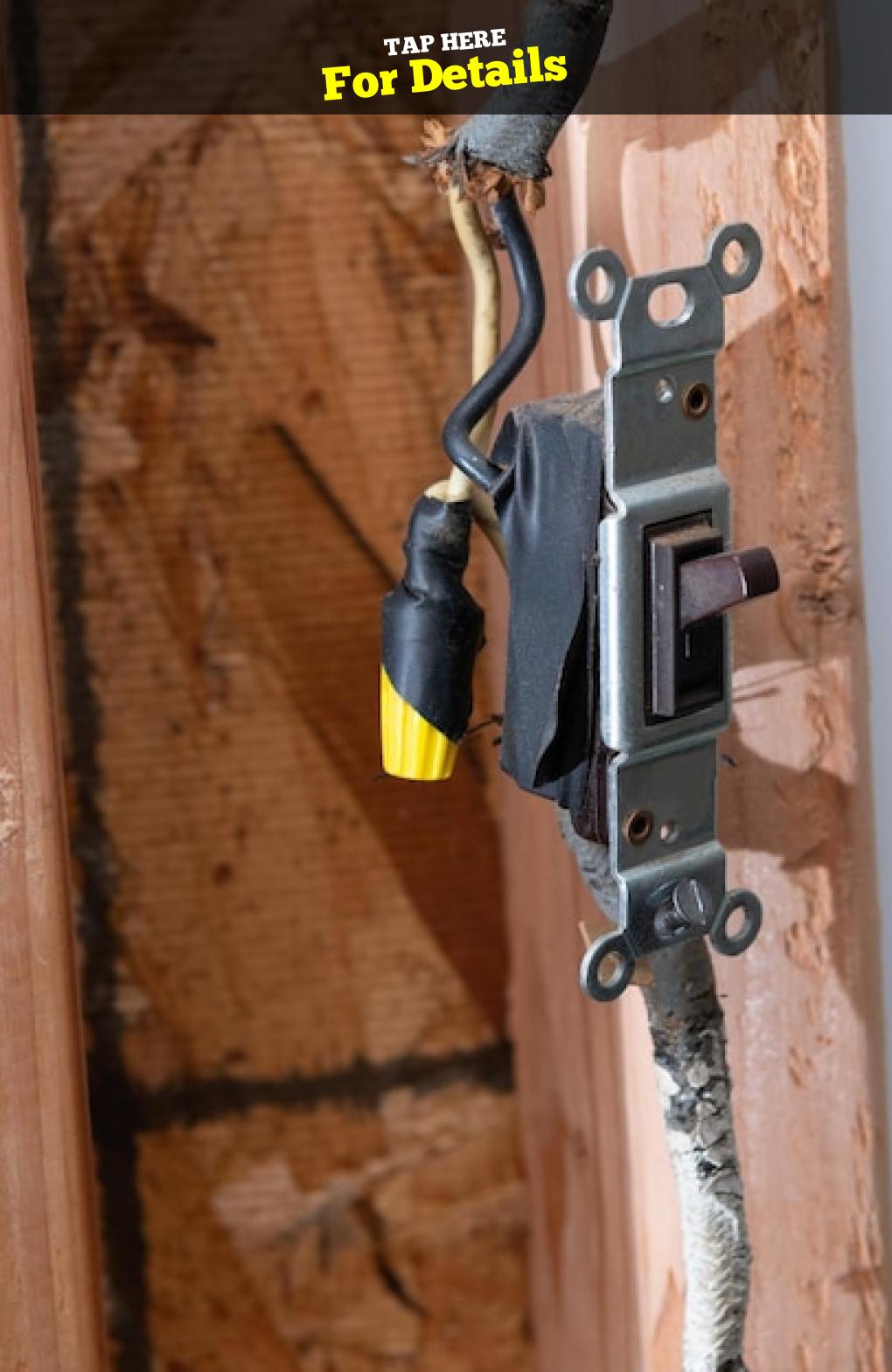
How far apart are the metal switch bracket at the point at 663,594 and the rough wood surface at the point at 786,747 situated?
7 centimetres

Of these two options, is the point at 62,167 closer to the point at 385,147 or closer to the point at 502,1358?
the point at 385,147

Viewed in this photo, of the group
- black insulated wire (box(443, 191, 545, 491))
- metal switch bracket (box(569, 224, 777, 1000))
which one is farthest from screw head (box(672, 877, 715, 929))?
black insulated wire (box(443, 191, 545, 491))

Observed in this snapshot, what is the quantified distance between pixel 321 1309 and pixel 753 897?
0.38 metres

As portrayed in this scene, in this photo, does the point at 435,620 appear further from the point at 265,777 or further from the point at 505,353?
the point at 265,777

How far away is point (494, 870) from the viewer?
30.4 inches

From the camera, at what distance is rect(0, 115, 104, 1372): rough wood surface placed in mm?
512

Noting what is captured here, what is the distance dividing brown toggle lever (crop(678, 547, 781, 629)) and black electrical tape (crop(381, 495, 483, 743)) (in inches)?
2.6

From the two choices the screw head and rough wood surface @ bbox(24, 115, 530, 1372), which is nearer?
the screw head

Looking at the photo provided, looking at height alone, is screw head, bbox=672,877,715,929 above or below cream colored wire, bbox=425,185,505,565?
below

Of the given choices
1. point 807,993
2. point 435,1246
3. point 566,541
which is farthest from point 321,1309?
point 566,541

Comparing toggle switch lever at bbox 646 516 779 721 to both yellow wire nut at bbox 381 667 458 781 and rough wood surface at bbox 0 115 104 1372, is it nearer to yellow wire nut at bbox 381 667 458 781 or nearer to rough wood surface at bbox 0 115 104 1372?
yellow wire nut at bbox 381 667 458 781

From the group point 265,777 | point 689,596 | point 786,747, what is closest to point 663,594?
point 689,596

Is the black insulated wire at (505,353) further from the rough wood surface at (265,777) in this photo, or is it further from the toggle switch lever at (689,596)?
the rough wood surface at (265,777)

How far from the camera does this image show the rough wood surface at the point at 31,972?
0.51 metres
